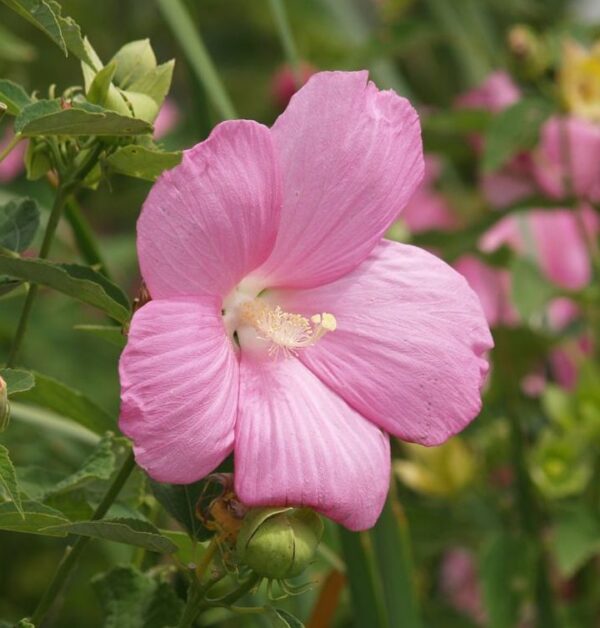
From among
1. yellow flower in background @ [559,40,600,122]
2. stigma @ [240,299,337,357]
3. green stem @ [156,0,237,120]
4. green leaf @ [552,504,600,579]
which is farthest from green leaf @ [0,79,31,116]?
yellow flower in background @ [559,40,600,122]

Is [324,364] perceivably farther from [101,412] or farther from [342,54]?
[342,54]

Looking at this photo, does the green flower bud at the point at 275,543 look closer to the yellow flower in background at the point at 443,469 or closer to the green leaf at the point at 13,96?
the green leaf at the point at 13,96

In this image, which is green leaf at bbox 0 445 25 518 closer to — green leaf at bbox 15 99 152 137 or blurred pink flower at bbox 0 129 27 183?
green leaf at bbox 15 99 152 137

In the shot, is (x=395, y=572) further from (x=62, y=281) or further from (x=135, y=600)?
(x=62, y=281)

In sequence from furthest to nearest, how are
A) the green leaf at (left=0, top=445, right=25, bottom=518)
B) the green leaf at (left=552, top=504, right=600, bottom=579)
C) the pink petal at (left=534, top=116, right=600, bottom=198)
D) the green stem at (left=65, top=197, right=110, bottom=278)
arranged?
the pink petal at (left=534, top=116, right=600, bottom=198) < the green leaf at (left=552, top=504, right=600, bottom=579) < the green stem at (left=65, top=197, right=110, bottom=278) < the green leaf at (left=0, top=445, right=25, bottom=518)

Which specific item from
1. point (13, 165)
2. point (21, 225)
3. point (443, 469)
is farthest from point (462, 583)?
point (21, 225)

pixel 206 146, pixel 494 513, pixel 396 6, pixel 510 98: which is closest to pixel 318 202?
pixel 206 146
